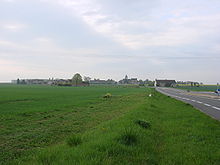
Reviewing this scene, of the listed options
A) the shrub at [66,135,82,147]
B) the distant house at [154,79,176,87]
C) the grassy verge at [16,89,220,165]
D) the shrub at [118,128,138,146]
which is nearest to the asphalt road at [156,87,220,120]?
the grassy verge at [16,89,220,165]

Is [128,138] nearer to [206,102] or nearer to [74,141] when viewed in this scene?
[74,141]

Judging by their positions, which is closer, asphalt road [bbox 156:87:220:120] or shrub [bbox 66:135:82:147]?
shrub [bbox 66:135:82:147]

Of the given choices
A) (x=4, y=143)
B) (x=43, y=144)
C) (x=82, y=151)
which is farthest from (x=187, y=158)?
(x=4, y=143)

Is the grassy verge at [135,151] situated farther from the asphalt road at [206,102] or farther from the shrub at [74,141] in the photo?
the asphalt road at [206,102]

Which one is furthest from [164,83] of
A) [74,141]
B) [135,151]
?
[135,151]

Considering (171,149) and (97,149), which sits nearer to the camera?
A: (97,149)

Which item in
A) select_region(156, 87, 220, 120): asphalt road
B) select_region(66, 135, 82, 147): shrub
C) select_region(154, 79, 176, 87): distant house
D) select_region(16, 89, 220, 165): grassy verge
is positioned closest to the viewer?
select_region(16, 89, 220, 165): grassy verge

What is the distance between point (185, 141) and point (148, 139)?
1.27 meters

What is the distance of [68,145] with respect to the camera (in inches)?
224

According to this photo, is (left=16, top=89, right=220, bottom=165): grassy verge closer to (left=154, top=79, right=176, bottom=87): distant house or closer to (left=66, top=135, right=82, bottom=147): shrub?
(left=66, top=135, right=82, bottom=147): shrub

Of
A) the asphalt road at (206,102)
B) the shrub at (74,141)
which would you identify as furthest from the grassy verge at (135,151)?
the asphalt road at (206,102)

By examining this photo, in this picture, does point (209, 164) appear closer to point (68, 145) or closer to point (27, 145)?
point (68, 145)

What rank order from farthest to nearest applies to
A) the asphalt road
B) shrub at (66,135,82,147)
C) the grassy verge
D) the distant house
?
1. the distant house
2. the asphalt road
3. shrub at (66,135,82,147)
4. the grassy verge

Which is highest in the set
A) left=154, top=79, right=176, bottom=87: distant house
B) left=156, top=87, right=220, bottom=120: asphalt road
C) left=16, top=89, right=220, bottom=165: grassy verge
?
left=154, top=79, right=176, bottom=87: distant house
